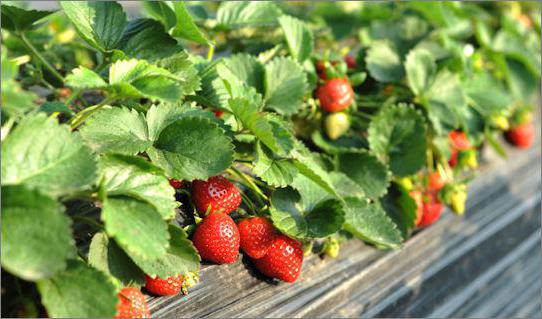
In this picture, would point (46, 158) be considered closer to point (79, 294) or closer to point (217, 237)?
point (79, 294)

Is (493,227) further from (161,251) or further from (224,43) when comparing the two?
(161,251)

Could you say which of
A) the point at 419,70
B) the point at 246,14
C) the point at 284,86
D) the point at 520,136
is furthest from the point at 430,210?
the point at 520,136

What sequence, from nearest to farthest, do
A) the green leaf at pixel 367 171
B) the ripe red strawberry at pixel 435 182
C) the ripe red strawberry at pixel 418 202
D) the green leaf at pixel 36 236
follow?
the green leaf at pixel 36 236 < the green leaf at pixel 367 171 < the ripe red strawberry at pixel 418 202 < the ripe red strawberry at pixel 435 182

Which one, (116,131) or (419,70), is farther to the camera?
(419,70)

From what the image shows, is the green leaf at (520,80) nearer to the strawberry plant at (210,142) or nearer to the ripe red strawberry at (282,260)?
the strawberry plant at (210,142)

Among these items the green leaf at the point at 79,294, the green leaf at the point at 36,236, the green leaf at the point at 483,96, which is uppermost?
the green leaf at the point at 36,236

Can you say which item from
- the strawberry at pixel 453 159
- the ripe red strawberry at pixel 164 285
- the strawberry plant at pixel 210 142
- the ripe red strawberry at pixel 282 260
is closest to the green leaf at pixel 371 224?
the strawberry plant at pixel 210 142

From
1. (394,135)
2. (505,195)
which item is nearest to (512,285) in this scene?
(505,195)
